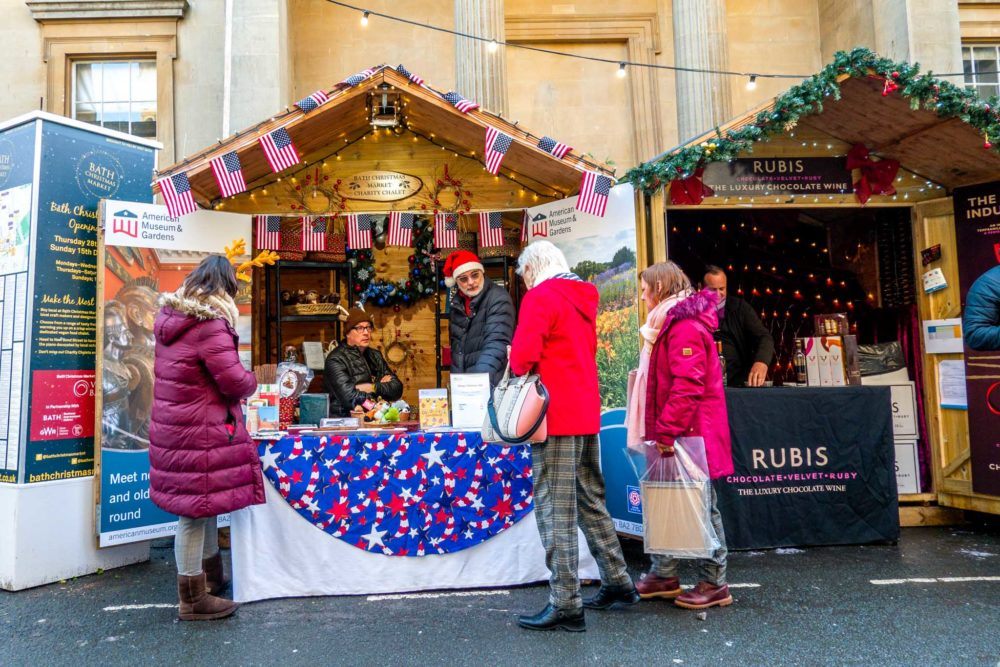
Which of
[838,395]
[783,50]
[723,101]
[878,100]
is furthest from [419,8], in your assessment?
[838,395]

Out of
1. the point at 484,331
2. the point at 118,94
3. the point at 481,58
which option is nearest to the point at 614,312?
the point at 484,331

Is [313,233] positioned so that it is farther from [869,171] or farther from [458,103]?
[869,171]

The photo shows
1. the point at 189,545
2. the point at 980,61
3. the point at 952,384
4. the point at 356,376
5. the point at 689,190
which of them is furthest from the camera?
the point at 980,61

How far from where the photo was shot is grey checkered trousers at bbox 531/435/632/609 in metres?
3.70

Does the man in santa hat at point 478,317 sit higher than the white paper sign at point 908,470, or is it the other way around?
the man in santa hat at point 478,317

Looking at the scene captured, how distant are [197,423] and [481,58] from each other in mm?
7207

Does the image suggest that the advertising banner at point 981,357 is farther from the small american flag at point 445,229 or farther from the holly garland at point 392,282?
the holly garland at point 392,282

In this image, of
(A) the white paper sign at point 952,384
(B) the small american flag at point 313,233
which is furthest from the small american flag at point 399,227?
(A) the white paper sign at point 952,384

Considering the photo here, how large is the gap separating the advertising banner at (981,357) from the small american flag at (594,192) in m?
3.09

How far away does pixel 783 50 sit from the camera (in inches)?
464

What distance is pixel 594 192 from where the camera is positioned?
212 inches

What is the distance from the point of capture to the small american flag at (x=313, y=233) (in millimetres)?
6632

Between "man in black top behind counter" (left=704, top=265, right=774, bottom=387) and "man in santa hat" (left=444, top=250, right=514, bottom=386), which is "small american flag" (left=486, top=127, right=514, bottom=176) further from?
"man in black top behind counter" (left=704, top=265, right=774, bottom=387)

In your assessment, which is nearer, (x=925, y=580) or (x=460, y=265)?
(x=925, y=580)
